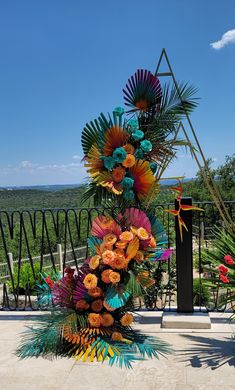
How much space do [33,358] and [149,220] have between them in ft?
4.35

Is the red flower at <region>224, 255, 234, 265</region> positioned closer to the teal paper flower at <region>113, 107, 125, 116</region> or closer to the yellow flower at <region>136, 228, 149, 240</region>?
the yellow flower at <region>136, 228, 149, 240</region>

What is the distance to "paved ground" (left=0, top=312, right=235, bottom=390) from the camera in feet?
7.91

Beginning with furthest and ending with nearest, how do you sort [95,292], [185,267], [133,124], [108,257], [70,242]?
[70,242] → [185,267] → [133,124] → [95,292] → [108,257]

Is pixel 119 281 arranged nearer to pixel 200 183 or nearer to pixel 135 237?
pixel 135 237

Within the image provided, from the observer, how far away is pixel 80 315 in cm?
293

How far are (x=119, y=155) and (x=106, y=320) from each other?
1.23 m

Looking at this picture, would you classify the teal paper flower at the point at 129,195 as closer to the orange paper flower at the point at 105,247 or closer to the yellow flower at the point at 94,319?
the orange paper flower at the point at 105,247

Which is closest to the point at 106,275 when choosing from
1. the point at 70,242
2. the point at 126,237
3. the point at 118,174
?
the point at 126,237

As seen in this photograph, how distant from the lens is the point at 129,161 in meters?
2.92

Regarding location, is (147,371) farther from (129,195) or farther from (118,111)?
(118,111)

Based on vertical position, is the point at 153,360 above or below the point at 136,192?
below

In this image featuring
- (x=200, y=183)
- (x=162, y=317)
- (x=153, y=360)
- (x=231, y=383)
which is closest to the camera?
(x=231, y=383)

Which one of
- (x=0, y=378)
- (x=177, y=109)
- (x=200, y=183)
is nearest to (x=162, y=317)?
(x=0, y=378)

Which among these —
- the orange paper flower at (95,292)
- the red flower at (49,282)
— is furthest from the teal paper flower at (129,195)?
the red flower at (49,282)
